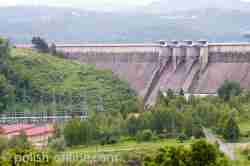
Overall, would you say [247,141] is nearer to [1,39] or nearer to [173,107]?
[173,107]

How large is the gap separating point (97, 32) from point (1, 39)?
6583cm

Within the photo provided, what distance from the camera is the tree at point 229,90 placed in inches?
2398

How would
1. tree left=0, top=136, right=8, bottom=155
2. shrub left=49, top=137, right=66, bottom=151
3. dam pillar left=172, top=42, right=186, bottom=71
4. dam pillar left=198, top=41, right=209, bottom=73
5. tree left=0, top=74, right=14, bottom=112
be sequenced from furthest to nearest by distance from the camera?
dam pillar left=172, top=42, right=186, bottom=71 < dam pillar left=198, top=41, right=209, bottom=73 < tree left=0, top=74, right=14, bottom=112 < shrub left=49, top=137, right=66, bottom=151 < tree left=0, top=136, right=8, bottom=155

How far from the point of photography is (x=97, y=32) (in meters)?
131

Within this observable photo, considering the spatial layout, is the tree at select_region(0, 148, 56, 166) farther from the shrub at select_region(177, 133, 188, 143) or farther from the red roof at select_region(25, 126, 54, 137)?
the red roof at select_region(25, 126, 54, 137)

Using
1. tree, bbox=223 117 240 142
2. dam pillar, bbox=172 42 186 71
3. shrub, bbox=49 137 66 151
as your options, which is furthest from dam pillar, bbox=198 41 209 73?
shrub, bbox=49 137 66 151

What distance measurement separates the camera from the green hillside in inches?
2340

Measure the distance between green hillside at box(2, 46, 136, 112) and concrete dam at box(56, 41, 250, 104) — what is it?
3.31 m

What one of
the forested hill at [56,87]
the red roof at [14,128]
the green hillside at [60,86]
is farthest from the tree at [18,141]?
the green hillside at [60,86]

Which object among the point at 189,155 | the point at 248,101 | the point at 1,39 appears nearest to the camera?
the point at 189,155

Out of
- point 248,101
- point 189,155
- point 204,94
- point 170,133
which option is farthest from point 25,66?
point 189,155

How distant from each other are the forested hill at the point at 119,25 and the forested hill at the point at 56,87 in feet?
143

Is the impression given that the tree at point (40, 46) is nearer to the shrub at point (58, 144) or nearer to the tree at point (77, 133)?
the tree at point (77, 133)

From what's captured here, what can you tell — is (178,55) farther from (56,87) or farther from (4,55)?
(56,87)
